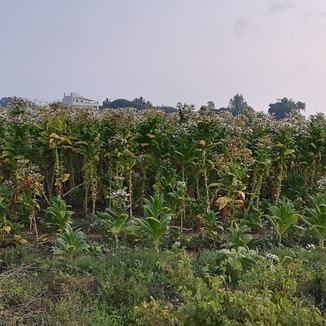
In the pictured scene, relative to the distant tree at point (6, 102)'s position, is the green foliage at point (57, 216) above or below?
below

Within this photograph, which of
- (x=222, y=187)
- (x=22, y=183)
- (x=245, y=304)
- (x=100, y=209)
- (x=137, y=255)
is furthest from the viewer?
(x=100, y=209)

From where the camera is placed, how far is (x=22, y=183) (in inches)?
185

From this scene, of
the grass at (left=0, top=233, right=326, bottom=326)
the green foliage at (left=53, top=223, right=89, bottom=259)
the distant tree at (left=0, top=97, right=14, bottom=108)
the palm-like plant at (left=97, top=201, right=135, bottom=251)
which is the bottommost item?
Answer: the grass at (left=0, top=233, right=326, bottom=326)

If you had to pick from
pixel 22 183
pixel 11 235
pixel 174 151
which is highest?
pixel 174 151

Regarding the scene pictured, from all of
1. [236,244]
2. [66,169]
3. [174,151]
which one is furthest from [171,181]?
[66,169]

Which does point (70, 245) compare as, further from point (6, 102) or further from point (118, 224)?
point (6, 102)

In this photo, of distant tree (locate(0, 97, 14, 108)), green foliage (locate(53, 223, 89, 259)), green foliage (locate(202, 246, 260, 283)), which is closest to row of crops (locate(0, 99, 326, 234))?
distant tree (locate(0, 97, 14, 108))

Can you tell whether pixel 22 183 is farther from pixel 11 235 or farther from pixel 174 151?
pixel 174 151

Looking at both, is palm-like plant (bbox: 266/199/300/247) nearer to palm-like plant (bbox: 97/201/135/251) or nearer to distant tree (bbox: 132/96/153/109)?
palm-like plant (bbox: 97/201/135/251)

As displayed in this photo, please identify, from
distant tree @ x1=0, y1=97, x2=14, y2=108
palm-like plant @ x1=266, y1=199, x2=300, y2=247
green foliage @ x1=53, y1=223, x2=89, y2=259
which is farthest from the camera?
distant tree @ x1=0, y1=97, x2=14, y2=108

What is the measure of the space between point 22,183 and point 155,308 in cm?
265

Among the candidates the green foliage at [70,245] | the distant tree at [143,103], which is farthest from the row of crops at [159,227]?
the distant tree at [143,103]

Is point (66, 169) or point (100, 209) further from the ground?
point (66, 169)

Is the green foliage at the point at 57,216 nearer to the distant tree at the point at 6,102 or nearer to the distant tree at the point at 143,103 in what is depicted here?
the distant tree at the point at 6,102
